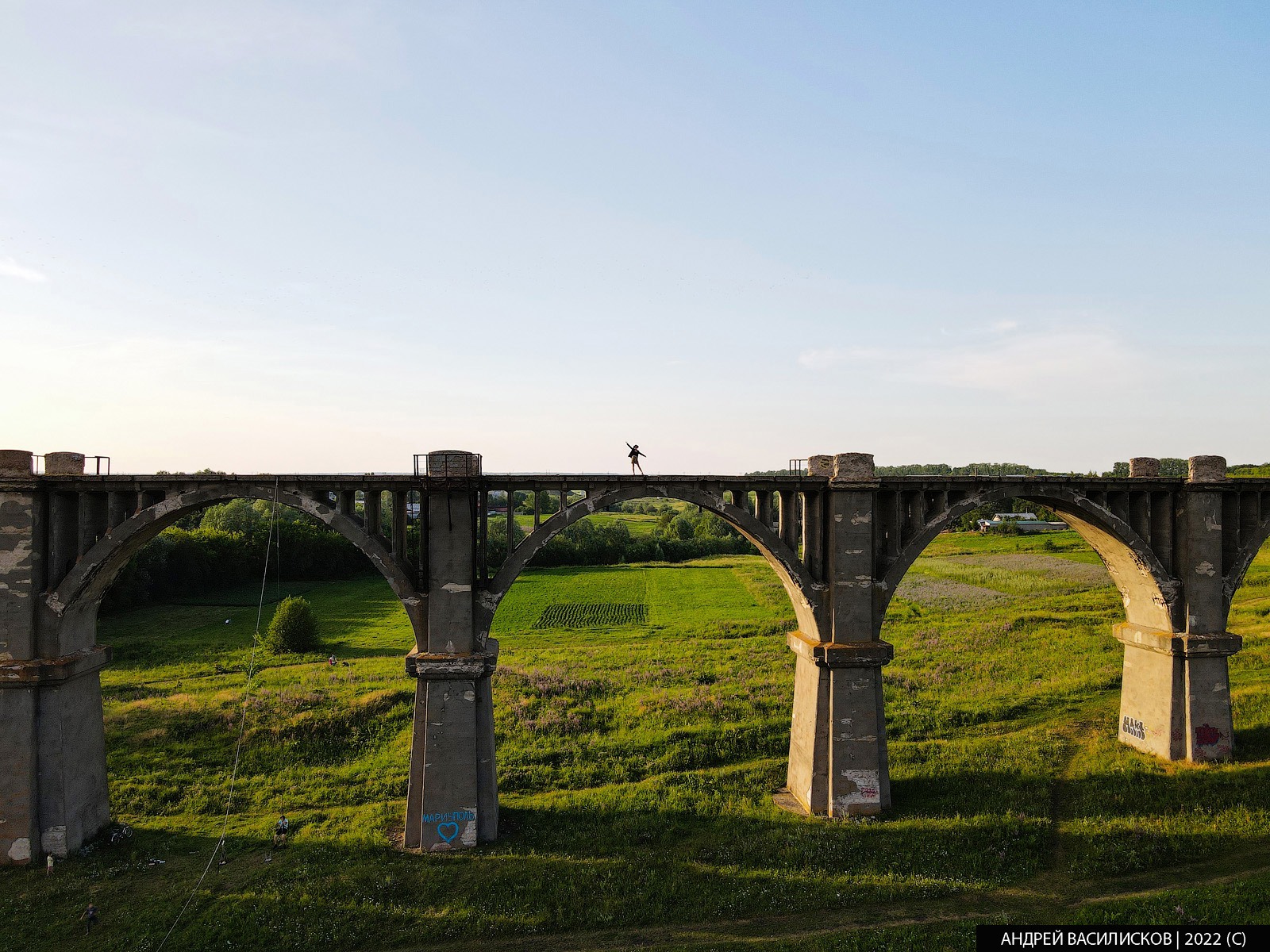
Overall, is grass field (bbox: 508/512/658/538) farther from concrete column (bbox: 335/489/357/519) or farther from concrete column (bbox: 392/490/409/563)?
concrete column (bbox: 335/489/357/519)

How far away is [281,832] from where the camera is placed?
20172mm

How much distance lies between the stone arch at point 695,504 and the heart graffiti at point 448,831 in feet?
16.3

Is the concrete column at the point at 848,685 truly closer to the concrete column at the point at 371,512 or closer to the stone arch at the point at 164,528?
the stone arch at the point at 164,528

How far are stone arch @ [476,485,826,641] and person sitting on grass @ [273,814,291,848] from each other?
7.85m

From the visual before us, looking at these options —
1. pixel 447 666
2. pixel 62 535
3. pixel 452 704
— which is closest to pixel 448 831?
pixel 452 704

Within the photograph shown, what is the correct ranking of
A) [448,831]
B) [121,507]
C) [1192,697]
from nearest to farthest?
[448,831]
[121,507]
[1192,697]

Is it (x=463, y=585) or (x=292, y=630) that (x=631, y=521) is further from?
(x=463, y=585)

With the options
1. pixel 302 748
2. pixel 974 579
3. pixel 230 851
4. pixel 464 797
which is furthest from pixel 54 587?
pixel 974 579

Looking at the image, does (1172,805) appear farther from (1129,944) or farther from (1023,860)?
(1129,944)

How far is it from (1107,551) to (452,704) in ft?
72.7

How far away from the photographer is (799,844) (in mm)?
18688

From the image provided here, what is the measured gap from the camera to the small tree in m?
45.5

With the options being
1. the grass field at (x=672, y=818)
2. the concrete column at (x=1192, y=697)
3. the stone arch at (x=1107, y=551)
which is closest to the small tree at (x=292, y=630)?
the grass field at (x=672, y=818)

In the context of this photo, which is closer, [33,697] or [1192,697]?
[33,697]
